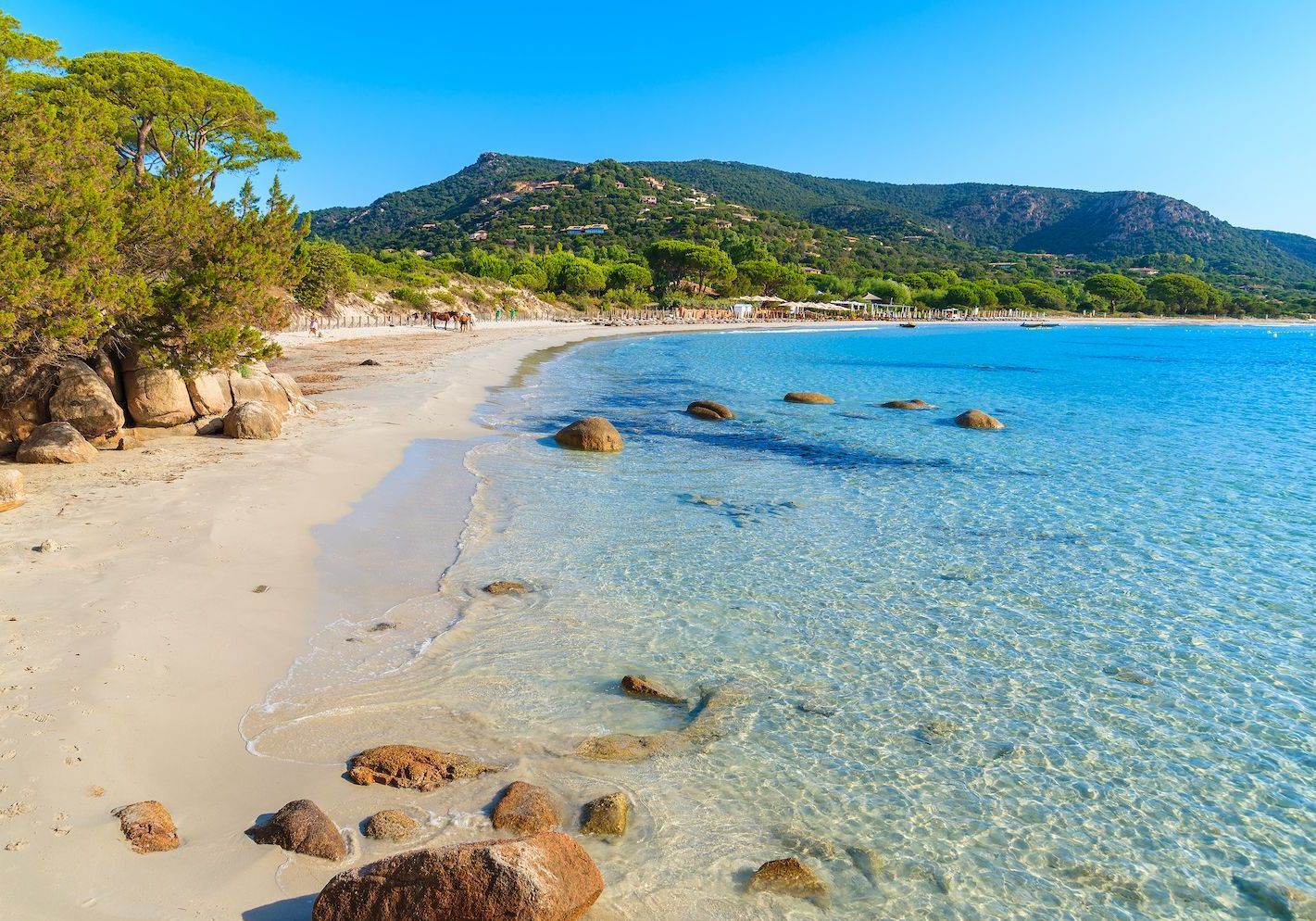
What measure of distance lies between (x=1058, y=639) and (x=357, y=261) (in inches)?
2694

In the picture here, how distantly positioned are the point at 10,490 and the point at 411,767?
8312mm

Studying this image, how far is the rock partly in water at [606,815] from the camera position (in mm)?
4965

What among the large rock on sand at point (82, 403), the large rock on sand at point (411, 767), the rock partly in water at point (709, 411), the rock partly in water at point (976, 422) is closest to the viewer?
the large rock on sand at point (411, 767)

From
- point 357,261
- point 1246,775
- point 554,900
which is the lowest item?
point 1246,775

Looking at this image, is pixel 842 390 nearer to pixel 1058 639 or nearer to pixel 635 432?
pixel 635 432

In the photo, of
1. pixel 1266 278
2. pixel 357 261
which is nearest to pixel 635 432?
pixel 357 261

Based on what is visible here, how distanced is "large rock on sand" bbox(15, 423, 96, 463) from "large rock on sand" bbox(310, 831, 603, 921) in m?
11.9

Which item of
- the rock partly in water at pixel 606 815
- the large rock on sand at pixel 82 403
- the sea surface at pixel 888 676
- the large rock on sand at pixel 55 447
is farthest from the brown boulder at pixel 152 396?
the rock partly in water at pixel 606 815

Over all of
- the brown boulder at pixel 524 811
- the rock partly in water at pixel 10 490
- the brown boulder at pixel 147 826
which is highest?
the rock partly in water at pixel 10 490

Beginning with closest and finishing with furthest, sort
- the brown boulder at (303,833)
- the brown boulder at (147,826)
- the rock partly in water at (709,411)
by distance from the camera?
the brown boulder at (147,826), the brown boulder at (303,833), the rock partly in water at (709,411)

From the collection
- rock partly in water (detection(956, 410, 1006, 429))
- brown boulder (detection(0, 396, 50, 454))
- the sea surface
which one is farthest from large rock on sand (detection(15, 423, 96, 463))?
rock partly in water (detection(956, 410, 1006, 429))

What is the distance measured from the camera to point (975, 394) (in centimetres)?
3341

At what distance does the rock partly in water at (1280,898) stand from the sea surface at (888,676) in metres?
0.08

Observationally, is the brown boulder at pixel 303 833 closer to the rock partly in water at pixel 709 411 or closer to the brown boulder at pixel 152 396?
the brown boulder at pixel 152 396
